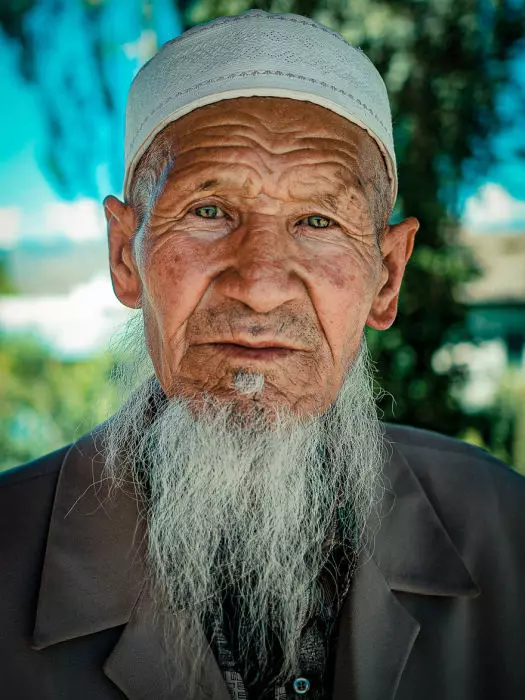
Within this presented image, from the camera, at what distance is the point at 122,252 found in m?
2.35

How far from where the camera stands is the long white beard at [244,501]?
6.41ft

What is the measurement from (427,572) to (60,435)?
3.28m

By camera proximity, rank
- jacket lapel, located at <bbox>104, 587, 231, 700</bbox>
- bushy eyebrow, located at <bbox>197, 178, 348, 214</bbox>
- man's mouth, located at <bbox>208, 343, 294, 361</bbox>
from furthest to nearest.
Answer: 1. bushy eyebrow, located at <bbox>197, 178, 348, 214</bbox>
2. man's mouth, located at <bbox>208, 343, 294, 361</bbox>
3. jacket lapel, located at <bbox>104, 587, 231, 700</bbox>

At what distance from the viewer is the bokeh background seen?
4074 millimetres

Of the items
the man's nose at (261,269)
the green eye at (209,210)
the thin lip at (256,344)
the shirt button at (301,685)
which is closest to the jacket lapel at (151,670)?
the shirt button at (301,685)

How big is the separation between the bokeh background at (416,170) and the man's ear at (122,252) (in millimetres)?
1897

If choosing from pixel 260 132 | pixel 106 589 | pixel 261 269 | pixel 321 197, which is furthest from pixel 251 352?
pixel 106 589

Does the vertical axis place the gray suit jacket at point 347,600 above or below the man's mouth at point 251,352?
below

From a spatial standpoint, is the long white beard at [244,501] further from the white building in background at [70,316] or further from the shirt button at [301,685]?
the white building in background at [70,316]

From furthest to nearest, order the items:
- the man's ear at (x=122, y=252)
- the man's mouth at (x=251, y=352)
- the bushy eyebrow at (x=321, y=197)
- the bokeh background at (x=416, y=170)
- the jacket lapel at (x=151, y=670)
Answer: the bokeh background at (x=416, y=170)
the man's ear at (x=122, y=252)
the bushy eyebrow at (x=321, y=197)
the man's mouth at (x=251, y=352)
the jacket lapel at (x=151, y=670)

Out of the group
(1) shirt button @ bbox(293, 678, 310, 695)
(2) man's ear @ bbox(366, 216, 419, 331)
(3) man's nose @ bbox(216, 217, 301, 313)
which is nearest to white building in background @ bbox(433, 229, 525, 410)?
(2) man's ear @ bbox(366, 216, 419, 331)

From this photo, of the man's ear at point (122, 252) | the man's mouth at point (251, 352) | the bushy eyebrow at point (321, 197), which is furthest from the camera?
the man's ear at point (122, 252)

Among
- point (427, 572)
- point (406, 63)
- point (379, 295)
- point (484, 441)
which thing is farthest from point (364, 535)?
point (406, 63)

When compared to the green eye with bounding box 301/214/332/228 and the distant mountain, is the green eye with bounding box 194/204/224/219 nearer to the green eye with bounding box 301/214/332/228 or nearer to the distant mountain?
the green eye with bounding box 301/214/332/228
